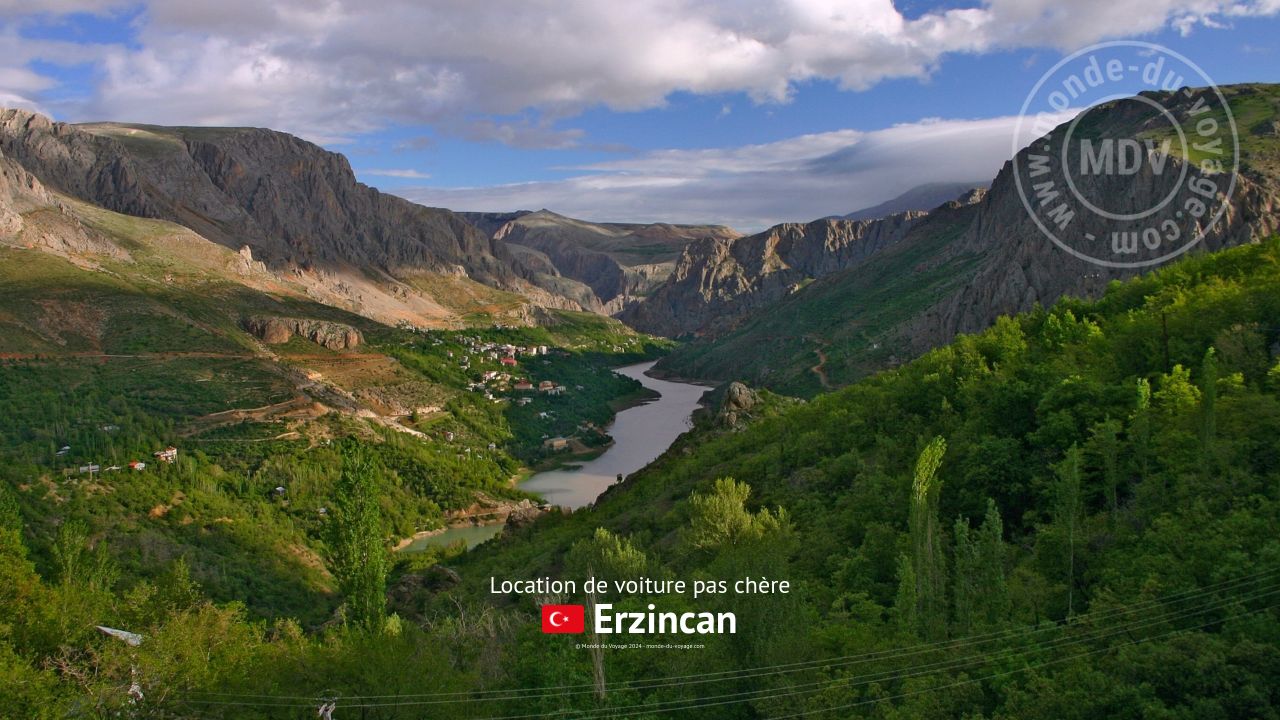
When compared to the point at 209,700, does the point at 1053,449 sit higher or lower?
higher

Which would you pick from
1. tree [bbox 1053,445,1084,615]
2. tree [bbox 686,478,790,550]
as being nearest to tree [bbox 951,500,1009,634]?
tree [bbox 1053,445,1084,615]

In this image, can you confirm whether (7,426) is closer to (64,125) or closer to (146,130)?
Answer: (64,125)

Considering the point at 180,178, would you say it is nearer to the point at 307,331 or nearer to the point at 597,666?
the point at 307,331

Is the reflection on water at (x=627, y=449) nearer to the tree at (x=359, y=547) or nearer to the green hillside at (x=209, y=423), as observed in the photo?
the green hillside at (x=209, y=423)

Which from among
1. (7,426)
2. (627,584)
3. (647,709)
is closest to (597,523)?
(627,584)

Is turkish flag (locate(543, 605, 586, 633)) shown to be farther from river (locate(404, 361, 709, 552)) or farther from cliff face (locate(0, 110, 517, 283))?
cliff face (locate(0, 110, 517, 283))

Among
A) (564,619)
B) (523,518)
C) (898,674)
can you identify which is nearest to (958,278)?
(523,518)

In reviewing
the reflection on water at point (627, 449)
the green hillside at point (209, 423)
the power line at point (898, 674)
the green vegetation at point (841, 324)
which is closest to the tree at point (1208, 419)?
the power line at point (898, 674)
